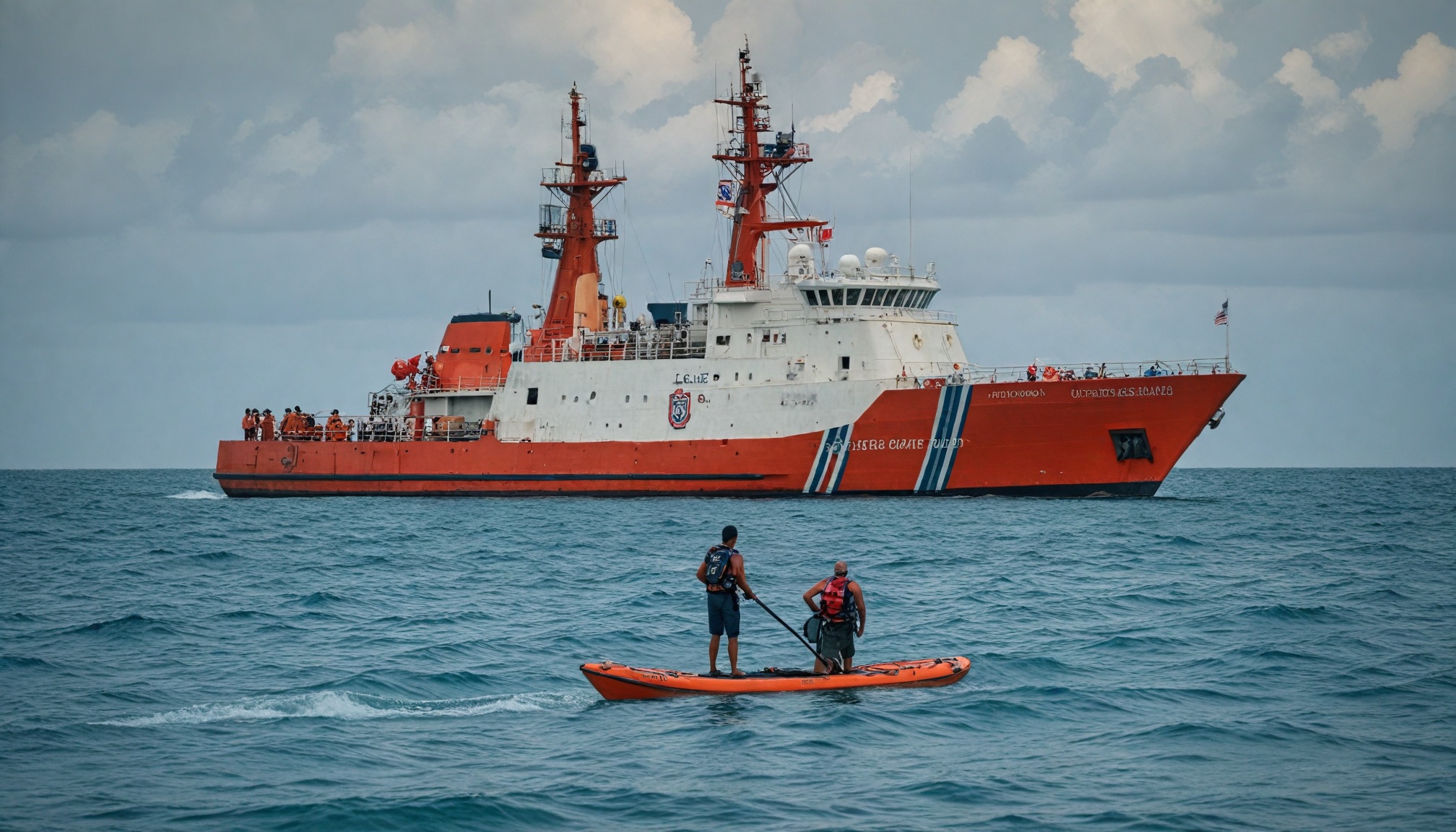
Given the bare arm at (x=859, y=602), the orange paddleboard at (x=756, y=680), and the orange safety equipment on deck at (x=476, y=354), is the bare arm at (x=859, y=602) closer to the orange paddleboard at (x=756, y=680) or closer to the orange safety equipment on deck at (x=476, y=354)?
the orange paddleboard at (x=756, y=680)

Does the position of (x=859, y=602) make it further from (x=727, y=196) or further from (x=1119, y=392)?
(x=727, y=196)

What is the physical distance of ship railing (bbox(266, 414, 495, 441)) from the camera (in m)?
43.5

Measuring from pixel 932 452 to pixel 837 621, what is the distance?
21157 mm

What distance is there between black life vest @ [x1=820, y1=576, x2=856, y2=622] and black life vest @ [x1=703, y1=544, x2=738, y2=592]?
2.95 feet

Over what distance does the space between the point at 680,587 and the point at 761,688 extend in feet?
23.4

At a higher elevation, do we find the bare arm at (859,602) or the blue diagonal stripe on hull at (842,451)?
the blue diagonal stripe on hull at (842,451)

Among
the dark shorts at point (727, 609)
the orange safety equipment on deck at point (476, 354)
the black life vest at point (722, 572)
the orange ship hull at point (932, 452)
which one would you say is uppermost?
the orange safety equipment on deck at point (476, 354)

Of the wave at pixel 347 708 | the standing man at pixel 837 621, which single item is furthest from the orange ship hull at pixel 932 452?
the wave at pixel 347 708

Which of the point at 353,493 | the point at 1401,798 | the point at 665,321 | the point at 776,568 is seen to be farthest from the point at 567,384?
the point at 1401,798

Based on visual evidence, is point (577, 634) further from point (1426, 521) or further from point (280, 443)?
point (280, 443)

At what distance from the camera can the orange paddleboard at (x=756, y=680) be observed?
44.3 ft

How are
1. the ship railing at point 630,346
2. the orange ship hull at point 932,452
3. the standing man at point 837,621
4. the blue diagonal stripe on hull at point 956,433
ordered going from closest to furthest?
the standing man at point 837,621 → the orange ship hull at point 932,452 → the blue diagonal stripe on hull at point 956,433 → the ship railing at point 630,346

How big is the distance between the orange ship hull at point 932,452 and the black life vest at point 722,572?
20540mm

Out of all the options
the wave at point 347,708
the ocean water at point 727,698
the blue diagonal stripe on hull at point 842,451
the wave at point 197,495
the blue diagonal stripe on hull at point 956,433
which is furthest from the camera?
the wave at point 197,495
